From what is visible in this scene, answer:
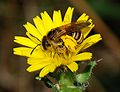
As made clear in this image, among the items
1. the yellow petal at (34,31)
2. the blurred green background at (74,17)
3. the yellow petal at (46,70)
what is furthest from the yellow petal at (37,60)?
the blurred green background at (74,17)

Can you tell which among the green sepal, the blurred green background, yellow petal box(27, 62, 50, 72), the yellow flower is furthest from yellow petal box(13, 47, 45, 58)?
the blurred green background

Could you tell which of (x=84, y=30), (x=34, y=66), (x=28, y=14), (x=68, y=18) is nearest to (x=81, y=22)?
(x=84, y=30)

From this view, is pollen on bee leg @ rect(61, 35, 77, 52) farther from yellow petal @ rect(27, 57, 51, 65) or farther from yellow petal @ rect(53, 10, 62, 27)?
yellow petal @ rect(53, 10, 62, 27)

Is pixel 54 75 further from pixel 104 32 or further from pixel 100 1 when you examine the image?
pixel 100 1

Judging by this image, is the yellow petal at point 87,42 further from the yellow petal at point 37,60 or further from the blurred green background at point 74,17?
the blurred green background at point 74,17

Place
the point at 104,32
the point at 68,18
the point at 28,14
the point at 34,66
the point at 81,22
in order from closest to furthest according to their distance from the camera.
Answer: the point at 34,66, the point at 81,22, the point at 68,18, the point at 104,32, the point at 28,14
